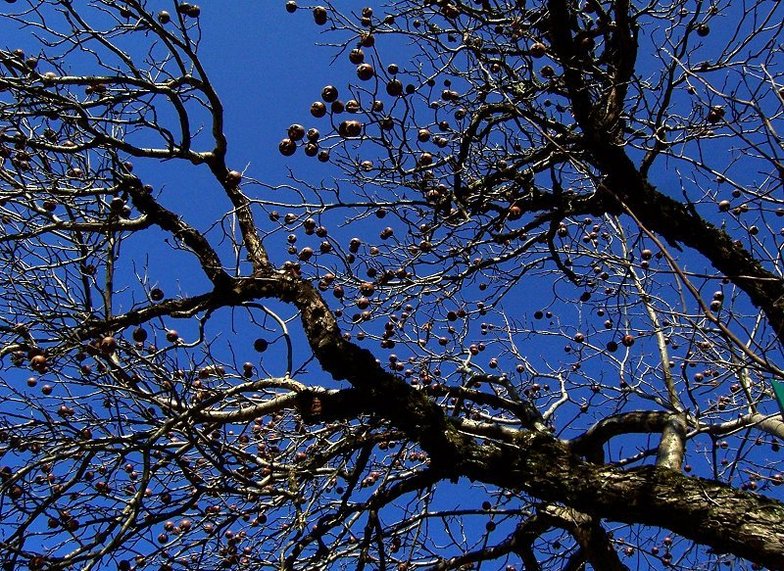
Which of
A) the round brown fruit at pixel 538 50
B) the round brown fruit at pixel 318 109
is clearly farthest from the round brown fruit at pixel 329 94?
the round brown fruit at pixel 538 50

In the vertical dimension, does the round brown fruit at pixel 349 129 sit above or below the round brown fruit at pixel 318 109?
below

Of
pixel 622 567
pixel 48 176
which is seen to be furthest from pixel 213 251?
pixel 622 567

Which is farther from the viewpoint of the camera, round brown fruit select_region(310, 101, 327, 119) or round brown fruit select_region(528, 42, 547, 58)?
round brown fruit select_region(528, 42, 547, 58)

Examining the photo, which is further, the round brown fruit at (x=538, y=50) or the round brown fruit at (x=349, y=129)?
the round brown fruit at (x=538, y=50)

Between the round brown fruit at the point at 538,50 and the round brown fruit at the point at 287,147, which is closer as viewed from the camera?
the round brown fruit at the point at 287,147

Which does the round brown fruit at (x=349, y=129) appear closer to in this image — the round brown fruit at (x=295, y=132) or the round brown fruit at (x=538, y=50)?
the round brown fruit at (x=295, y=132)

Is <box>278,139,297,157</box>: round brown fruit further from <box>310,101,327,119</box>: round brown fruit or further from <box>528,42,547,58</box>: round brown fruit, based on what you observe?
<box>528,42,547,58</box>: round brown fruit

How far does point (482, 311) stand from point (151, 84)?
3235 millimetres

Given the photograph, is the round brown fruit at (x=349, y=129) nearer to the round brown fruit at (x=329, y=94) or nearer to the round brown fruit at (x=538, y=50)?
the round brown fruit at (x=329, y=94)

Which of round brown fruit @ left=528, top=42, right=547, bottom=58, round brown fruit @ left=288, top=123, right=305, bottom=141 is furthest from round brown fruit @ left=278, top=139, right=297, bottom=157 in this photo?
round brown fruit @ left=528, top=42, right=547, bottom=58

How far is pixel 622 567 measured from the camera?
392 centimetres

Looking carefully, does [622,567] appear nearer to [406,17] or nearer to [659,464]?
[659,464]

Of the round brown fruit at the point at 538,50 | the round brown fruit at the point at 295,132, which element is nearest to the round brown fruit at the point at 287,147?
the round brown fruit at the point at 295,132

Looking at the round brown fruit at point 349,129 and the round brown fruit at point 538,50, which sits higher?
the round brown fruit at point 538,50
